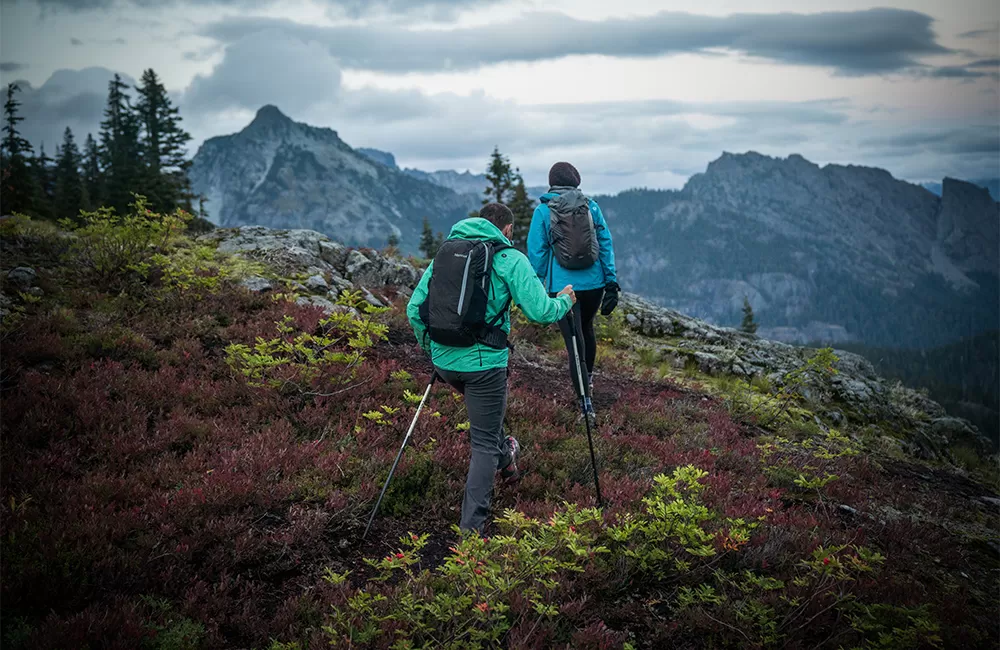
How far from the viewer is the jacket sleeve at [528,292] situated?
536 cm

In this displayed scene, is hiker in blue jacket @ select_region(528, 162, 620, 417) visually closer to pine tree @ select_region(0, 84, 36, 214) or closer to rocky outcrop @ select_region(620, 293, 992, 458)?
rocky outcrop @ select_region(620, 293, 992, 458)

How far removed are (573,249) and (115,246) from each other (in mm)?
8993

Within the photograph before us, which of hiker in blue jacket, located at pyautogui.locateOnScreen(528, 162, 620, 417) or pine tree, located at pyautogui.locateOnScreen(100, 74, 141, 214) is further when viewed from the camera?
pine tree, located at pyautogui.locateOnScreen(100, 74, 141, 214)

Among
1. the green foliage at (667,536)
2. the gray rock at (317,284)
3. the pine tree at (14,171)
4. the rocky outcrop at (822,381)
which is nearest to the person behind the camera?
the green foliage at (667,536)

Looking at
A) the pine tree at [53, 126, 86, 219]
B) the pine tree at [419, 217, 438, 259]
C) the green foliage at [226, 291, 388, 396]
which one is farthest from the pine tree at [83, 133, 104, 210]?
the green foliage at [226, 291, 388, 396]

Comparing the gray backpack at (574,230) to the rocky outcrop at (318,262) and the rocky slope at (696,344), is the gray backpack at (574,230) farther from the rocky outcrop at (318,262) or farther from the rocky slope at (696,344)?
the rocky outcrop at (318,262)

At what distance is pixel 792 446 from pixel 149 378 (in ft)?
32.1

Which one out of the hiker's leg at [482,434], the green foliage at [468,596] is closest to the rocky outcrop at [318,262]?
the hiker's leg at [482,434]

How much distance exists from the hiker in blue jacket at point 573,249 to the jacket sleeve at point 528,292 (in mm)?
2210

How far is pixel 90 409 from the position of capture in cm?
684

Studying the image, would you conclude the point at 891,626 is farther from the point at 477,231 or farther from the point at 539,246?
the point at 539,246

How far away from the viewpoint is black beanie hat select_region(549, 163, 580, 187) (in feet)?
26.3

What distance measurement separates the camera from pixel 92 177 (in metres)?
59.8

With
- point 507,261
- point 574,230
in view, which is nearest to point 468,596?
point 507,261
